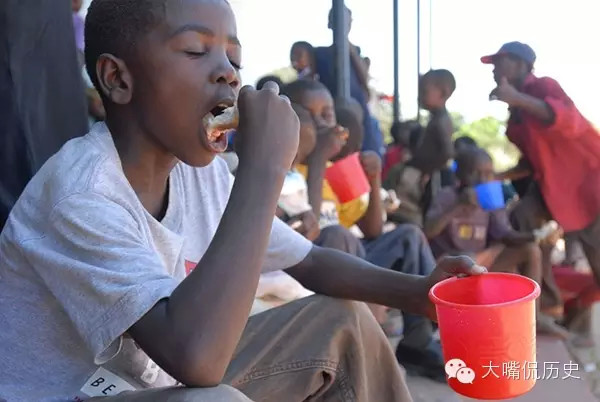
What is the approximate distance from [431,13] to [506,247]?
3.27m

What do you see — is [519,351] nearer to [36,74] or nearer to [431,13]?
[36,74]

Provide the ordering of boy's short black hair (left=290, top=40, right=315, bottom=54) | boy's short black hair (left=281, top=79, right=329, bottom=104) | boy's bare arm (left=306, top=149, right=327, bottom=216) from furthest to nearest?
boy's short black hair (left=290, top=40, right=315, bottom=54), boy's short black hair (left=281, top=79, right=329, bottom=104), boy's bare arm (left=306, top=149, right=327, bottom=216)

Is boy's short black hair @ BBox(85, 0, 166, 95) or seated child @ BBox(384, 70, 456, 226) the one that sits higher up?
boy's short black hair @ BBox(85, 0, 166, 95)

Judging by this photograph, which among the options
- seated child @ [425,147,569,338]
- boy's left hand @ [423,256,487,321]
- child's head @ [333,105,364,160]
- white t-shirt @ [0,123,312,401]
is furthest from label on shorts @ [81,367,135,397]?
seated child @ [425,147,569,338]

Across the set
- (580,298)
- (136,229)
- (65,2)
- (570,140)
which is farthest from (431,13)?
(136,229)

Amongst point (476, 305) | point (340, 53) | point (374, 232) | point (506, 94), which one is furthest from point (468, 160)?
point (476, 305)

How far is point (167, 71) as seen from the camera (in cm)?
125

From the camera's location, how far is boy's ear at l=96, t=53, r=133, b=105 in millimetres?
1291

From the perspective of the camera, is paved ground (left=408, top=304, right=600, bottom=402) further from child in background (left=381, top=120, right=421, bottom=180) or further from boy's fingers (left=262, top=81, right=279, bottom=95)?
child in background (left=381, top=120, right=421, bottom=180)

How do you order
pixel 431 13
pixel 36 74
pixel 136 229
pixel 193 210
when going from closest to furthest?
1. pixel 136 229
2. pixel 193 210
3. pixel 36 74
4. pixel 431 13

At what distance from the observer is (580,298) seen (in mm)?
3598

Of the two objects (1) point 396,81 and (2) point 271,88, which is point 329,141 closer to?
(2) point 271,88

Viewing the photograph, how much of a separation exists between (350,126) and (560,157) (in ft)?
3.75

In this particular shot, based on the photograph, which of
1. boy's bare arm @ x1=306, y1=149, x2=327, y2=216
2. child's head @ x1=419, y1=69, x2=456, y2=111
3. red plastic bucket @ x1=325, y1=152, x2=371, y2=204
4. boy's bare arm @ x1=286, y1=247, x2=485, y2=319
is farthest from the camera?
child's head @ x1=419, y1=69, x2=456, y2=111
